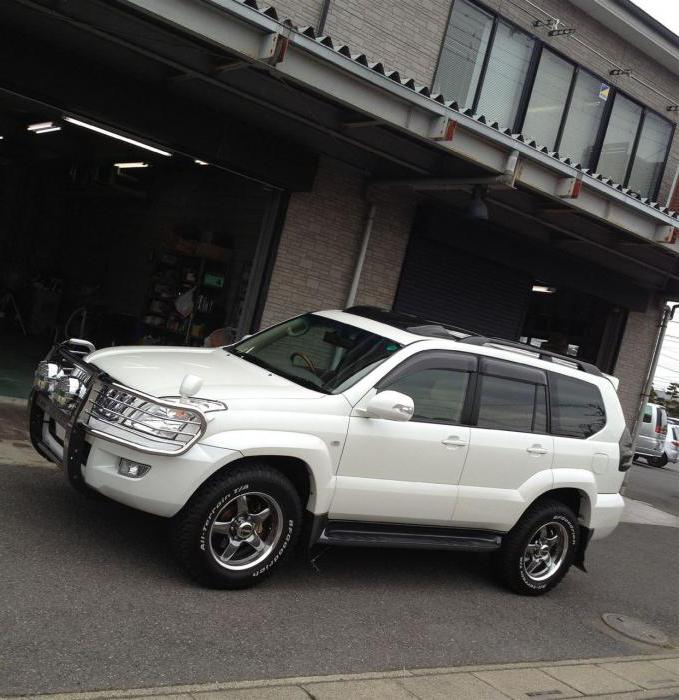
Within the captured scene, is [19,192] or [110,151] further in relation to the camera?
[19,192]

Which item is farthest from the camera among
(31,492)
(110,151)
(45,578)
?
(110,151)

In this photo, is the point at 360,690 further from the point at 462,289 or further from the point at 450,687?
the point at 462,289

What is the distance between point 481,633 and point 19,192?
15228 millimetres

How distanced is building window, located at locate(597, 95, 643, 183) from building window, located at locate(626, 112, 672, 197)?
224 millimetres

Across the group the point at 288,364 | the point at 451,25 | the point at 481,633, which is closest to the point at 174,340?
the point at 451,25

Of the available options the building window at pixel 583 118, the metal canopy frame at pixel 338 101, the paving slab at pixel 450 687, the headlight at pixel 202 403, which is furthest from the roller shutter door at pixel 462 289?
the paving slab at pixel 450 687

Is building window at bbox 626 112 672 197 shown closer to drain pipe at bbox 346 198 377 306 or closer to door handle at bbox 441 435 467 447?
drain pipe at bbox 346 198 377 306

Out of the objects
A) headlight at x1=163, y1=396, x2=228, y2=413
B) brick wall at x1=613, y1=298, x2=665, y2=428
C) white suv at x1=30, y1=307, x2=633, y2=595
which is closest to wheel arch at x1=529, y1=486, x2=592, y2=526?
white suv at x1=30, y1=307, x2=633, y2=595

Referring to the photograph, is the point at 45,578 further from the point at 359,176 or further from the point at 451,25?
the point at 451,25

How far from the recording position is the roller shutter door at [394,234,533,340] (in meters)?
12.2

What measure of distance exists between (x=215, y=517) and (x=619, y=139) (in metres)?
12.4

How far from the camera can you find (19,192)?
57.2 feet

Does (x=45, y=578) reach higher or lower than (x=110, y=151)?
lower

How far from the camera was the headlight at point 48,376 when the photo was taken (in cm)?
540
